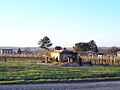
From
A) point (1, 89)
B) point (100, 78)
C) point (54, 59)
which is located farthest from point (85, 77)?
point (54, 59)

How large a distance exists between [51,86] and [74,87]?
5.58 ft

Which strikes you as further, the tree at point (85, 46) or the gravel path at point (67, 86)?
the tree at point (85, 46)

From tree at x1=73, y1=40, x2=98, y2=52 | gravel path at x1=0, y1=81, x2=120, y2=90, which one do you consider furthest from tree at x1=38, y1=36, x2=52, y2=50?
gravel path at x1=0, y1=81, x2=120, y2=90

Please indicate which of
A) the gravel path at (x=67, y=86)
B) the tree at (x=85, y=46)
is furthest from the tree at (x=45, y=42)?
the gravel path at (x=67, y=86)

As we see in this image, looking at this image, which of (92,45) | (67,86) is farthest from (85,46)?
(67,86)

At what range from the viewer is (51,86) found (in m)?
27.2

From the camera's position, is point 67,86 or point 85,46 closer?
point 67,86


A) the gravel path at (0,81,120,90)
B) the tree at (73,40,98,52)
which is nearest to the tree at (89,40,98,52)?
the tree at (73,40,98,52)

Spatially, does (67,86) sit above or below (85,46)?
below

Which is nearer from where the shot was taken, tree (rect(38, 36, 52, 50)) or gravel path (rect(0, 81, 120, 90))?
gravel path (rect(0, 81, 120, 90))

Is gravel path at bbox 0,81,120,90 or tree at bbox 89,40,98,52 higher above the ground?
tree at bbox 89,40,98,52

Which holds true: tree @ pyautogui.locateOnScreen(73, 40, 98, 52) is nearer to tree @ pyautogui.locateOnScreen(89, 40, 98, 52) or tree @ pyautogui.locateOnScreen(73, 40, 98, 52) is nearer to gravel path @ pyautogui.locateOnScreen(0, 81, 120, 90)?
tree @ pyautogui.locateOnScreen(89, 40, 98, 52)

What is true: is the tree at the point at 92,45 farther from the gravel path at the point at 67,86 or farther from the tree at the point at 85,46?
the gravel path at the point at 67,86

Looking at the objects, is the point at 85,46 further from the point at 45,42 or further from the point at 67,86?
the point at 67,86
